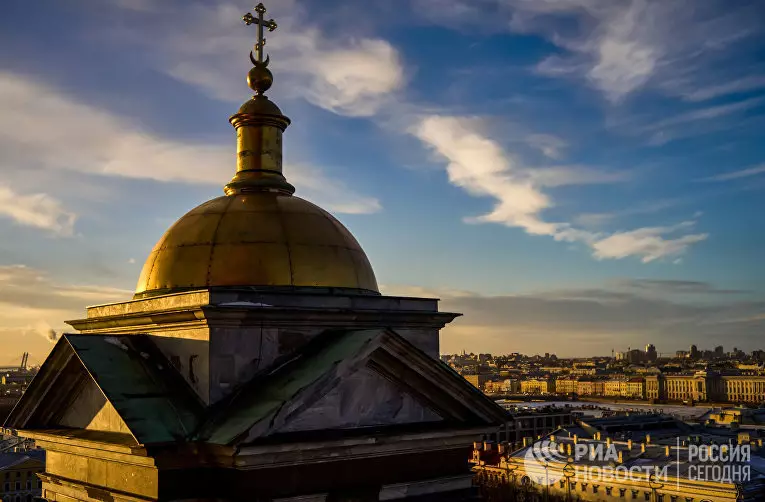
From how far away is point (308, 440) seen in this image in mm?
10086

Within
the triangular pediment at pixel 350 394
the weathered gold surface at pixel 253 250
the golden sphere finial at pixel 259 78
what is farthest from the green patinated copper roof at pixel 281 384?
the golden sphere finial at pixel 259 78

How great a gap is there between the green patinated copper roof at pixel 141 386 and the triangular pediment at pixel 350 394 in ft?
1.32

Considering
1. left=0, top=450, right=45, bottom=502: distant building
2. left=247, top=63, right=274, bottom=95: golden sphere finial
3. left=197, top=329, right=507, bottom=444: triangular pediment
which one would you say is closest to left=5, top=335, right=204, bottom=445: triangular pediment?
left=197, top=329, right=507, bottom=444: triangular pediment

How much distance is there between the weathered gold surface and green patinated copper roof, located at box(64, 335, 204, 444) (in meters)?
1.05

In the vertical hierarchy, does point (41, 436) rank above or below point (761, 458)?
above

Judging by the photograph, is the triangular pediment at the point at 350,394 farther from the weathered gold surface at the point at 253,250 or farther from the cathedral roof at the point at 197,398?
the weathered gold surface at the point at 253,250

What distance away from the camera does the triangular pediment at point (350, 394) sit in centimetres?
1010

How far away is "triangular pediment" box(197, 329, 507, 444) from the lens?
1010cm

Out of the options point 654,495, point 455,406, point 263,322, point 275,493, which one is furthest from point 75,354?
point 654,495

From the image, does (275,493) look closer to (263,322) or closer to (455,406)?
Result: (263,322)

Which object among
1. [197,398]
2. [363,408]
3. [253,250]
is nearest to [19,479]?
[253,250]

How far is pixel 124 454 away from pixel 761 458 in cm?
6632

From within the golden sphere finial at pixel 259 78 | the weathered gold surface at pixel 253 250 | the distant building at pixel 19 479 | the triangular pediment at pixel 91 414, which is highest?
the golden sphere finial at pixel 259 78

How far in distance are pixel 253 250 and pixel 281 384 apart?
2065mm
